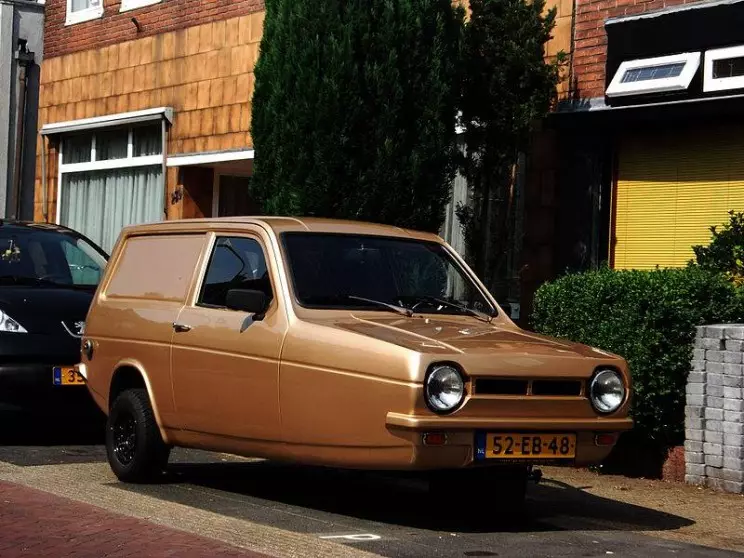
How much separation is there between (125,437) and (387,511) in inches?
74.8

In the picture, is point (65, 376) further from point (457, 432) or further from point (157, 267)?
point (457, 432)

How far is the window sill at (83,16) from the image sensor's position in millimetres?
22922

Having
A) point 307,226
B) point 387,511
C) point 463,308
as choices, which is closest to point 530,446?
point 387,511

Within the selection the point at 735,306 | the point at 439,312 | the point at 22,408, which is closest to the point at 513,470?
the point at 439,312

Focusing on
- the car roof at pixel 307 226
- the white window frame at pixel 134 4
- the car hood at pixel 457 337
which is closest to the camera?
the car hood at pixel 457 337

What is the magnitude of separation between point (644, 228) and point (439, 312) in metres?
5.58

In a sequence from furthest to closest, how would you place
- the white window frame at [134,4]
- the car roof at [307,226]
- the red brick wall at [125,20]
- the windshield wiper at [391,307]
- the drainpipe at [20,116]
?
1. the drainpipe at [20,116]
2. the white window frame at [134,4]
3. the red brick wall at [125,20]
4. the car roof at [307,226]
5. the windshield wiper at [391,307]

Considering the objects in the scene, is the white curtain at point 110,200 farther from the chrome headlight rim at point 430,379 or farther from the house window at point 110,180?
the chrome headlight rim at point 430,379

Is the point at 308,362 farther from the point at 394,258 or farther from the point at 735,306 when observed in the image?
the point at 735,306

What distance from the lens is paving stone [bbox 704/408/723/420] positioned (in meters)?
10.8

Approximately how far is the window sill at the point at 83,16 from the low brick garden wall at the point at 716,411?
A: 14193mm

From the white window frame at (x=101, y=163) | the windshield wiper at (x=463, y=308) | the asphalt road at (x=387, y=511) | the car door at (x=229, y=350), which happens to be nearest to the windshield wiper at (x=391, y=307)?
the windshield wiper at (x=463, y=308)

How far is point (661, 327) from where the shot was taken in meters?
11.2

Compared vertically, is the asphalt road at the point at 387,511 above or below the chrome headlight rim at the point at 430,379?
below
